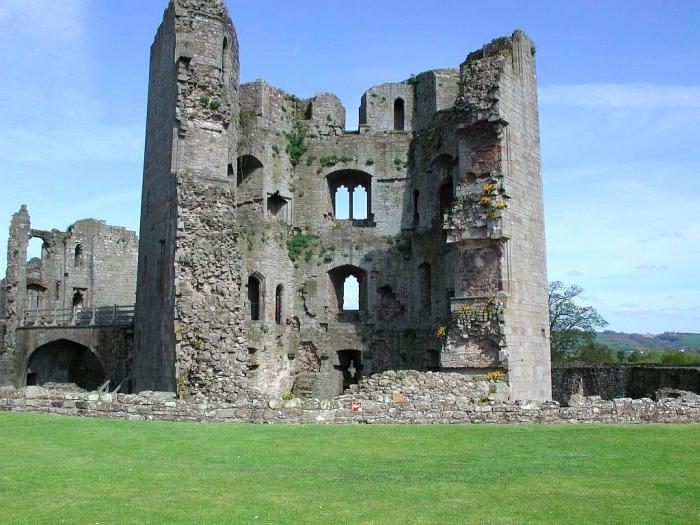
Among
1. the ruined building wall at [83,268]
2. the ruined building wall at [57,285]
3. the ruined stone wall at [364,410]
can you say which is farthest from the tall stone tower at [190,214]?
the ruined building wall at [83,268]

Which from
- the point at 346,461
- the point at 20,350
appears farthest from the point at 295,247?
the point at 346,461

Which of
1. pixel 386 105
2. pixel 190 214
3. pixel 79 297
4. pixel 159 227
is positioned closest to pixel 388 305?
pixel 386 105

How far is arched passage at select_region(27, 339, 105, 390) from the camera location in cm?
3303

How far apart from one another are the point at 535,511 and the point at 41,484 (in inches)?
206

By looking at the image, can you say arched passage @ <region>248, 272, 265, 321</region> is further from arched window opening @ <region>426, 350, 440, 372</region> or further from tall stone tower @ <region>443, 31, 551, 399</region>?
tall stone tower @ <region>443, 31, 551, 399</region>

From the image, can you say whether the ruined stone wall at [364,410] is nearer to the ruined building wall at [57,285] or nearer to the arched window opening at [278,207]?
the arched window opening at [278,207]

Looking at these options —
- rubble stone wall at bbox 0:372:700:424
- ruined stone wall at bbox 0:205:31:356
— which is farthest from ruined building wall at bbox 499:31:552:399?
ruined stone wall at bbox 0:205:31:356

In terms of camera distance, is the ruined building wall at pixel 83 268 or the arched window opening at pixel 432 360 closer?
the arched window opening at pixel 432 360

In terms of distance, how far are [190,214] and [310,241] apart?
8.30 meters

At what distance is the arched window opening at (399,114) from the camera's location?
29406 millimetres

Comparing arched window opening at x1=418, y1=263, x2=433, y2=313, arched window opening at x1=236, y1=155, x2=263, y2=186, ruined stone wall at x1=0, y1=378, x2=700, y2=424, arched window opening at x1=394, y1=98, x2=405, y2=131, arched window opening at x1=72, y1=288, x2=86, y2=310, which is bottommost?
ruined stone wall at x1=0, y1=378, x2=700, y2=424

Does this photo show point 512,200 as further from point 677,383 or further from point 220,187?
point 677,383

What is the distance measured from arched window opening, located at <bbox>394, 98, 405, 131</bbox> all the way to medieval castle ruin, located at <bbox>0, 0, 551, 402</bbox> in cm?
6

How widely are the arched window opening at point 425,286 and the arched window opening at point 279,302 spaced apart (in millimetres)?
5105
